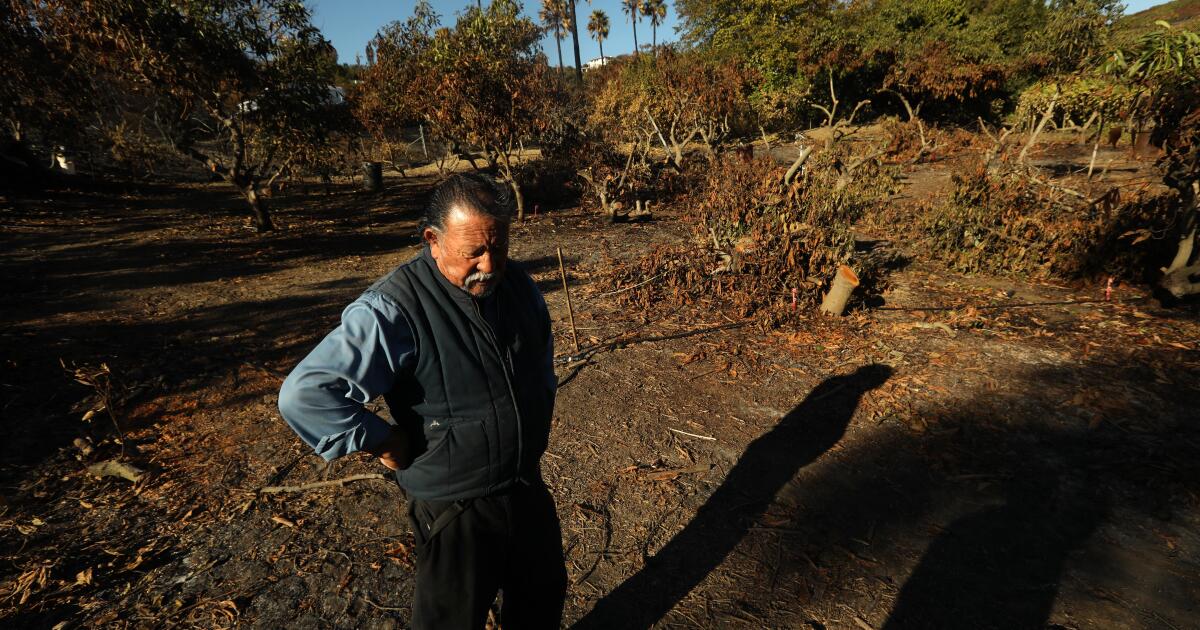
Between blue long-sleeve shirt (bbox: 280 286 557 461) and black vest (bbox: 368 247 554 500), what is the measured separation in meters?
0.06

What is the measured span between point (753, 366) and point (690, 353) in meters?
0.69

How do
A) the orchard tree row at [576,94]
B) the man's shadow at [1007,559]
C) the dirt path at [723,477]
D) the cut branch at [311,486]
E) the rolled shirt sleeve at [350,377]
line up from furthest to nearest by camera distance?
the orchard tree row at [576,94] < the cut branch at [311,486] < the dirt path at [723,477] < the man's shadow at [1007,559] < the rolled shirt sleeve at [350,377]

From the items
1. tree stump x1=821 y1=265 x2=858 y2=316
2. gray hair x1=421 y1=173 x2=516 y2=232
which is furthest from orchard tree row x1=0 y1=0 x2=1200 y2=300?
gray hair x1=421 y1=173 x2=516 y2=232

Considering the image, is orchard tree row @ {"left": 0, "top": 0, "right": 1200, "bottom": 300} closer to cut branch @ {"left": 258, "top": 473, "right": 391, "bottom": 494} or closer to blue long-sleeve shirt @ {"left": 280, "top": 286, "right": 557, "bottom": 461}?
cut branch @ {"left": 258, "top": 473, "right": 391, "bottom": 494}

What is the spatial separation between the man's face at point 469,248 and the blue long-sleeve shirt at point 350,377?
23cm

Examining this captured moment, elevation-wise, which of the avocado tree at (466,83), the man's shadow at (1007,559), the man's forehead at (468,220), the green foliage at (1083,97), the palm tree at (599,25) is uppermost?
the palm tree at (599,25)

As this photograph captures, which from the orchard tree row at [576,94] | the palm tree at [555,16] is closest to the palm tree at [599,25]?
the palm tree at [555,16]

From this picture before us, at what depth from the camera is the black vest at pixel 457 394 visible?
1663mm

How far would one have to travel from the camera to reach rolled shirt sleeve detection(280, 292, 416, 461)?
1514 mm

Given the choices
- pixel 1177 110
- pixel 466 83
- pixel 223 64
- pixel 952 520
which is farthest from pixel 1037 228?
pixel 223 64

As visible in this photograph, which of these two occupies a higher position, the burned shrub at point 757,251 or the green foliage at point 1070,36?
the green foliage at point 1070,36

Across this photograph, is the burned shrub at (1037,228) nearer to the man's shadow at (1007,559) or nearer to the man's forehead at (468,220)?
the man's shadow at (1007,559)

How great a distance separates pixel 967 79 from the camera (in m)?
19.8

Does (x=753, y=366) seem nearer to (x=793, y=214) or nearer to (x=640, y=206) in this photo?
(x=793, y=214)
